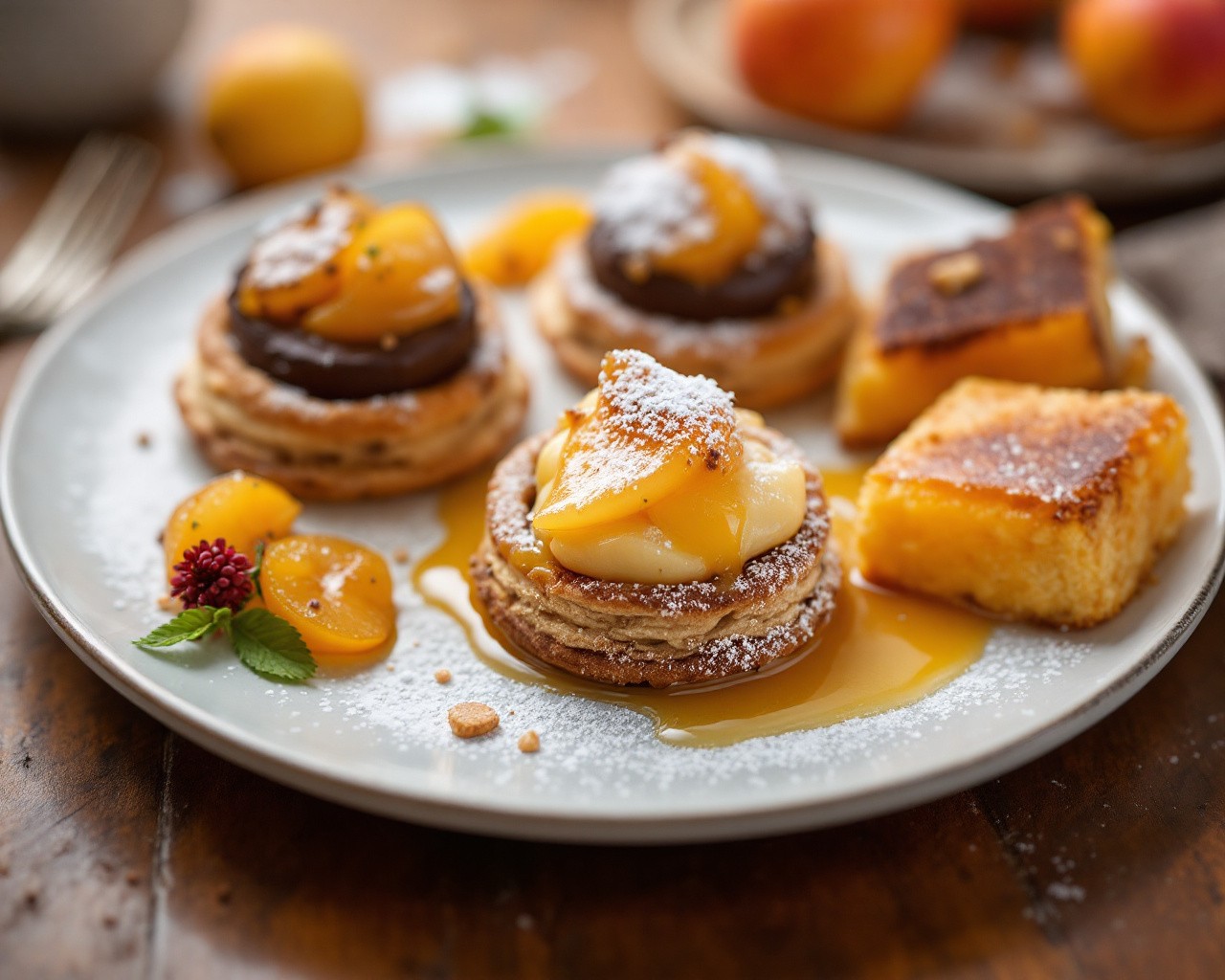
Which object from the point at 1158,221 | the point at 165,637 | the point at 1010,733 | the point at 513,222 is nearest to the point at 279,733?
the point at 165,637

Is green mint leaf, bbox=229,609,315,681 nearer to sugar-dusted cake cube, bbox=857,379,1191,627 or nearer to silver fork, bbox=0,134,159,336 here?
sugar-dusted cake cube, bbox=857,379,1191,627

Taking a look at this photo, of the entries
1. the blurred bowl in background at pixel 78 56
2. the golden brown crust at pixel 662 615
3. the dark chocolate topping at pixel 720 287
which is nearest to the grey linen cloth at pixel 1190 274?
the dark chocolate topping at pixel 720 287

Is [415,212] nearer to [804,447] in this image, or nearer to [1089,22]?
[804,447]

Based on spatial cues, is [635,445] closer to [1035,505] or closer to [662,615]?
[662,615]

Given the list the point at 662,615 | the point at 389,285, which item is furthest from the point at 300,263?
the point at 662,615

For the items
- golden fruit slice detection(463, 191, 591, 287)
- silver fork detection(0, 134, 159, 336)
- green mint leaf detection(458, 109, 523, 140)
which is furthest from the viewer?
green mint leaf detection(458, 109, 523, 140)

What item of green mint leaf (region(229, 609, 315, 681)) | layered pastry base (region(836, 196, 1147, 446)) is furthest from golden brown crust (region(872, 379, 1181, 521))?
green mint leaf (region(229, 609, 315, 681))
